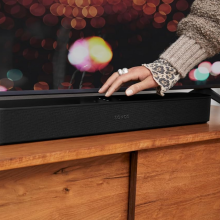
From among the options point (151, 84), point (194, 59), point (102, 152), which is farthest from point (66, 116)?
point (194, 59)

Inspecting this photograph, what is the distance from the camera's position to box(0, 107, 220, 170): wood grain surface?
0.73 metres

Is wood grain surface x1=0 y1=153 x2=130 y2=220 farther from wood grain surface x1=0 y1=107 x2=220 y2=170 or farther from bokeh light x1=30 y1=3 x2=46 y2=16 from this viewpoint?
bokeh light x1=30 y1=3 x2=46 y2=16

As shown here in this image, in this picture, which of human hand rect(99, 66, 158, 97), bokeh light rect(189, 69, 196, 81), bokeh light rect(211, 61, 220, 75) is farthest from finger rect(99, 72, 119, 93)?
bokeh light rect(211, 61, 220, 75)

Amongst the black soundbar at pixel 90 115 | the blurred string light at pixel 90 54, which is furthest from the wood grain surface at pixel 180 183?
the blurred string light at pixel 90 54

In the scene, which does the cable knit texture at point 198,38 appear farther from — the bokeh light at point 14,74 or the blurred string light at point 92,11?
the bokeh light at point 14,74

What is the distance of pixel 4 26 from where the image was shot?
2.88ft

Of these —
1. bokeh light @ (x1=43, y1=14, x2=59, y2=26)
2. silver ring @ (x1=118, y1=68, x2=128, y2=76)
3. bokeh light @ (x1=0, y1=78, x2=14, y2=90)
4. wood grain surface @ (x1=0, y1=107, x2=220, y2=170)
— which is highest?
bokeh light @ (x1=43, y1=14, x2=59, y2=26)

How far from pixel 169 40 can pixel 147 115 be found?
329 mm

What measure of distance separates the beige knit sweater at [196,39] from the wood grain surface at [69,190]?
36cm

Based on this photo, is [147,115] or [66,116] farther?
[147,115]

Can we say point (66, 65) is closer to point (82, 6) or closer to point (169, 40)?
point (82, 6)

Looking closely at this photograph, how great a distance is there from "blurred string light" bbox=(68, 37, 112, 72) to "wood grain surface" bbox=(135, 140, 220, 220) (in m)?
0.33

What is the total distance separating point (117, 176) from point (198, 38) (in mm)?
538

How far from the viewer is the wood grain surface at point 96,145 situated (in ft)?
2.40
